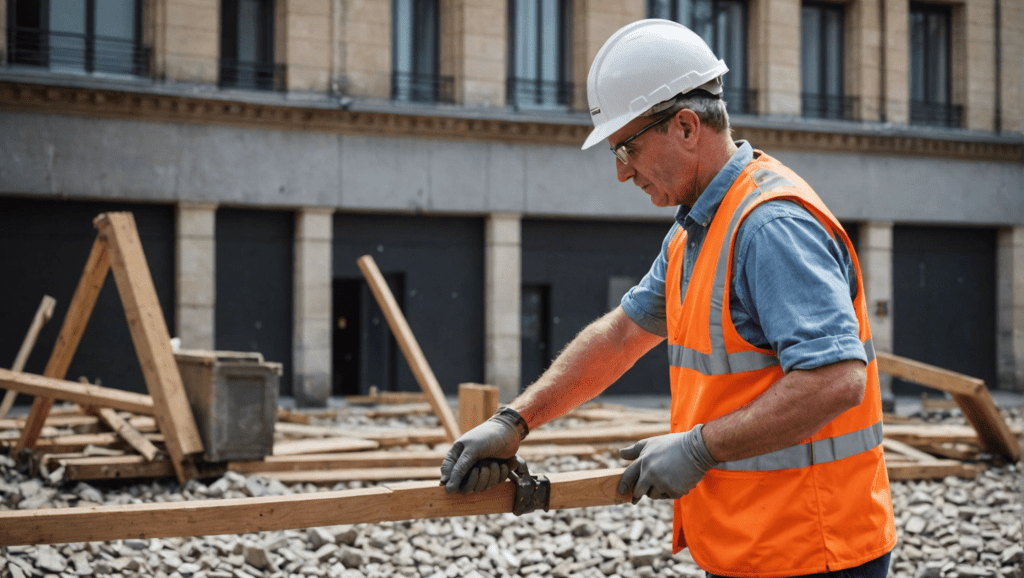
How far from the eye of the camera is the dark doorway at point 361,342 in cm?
1708

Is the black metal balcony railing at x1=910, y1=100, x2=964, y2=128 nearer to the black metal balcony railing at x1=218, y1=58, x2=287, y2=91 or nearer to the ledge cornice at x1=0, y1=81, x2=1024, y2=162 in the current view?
the ledge cornice at x1=0, y1=81, x2=1024, y2=162

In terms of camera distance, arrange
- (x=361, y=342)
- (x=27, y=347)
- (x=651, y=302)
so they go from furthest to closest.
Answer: (x=361, y=342), (x=27, y=347), (x=651, y=302)

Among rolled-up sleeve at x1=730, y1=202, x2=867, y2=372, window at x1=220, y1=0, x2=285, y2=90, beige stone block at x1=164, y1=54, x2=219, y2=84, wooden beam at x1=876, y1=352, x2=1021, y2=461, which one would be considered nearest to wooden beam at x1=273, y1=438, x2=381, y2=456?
wooden beam at x1=876, y1=352, x2=1021, y2=461

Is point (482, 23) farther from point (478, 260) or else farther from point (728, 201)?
point (728, 201)

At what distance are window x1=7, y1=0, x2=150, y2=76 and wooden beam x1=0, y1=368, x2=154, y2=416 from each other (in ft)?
30.1

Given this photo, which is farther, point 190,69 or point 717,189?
point 190,69

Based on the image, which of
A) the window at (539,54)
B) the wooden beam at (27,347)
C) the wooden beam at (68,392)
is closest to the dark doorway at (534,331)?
the window at (539,54)

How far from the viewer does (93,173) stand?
1477 cm

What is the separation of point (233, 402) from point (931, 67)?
18214mm

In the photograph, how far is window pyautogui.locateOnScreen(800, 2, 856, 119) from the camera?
19.5 meters

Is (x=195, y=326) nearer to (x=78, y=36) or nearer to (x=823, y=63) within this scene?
(x=78, y=36)

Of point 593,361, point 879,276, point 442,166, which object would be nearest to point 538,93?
point 442,166

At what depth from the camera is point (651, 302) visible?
3119 mm

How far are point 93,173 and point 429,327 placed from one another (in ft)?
20.4
